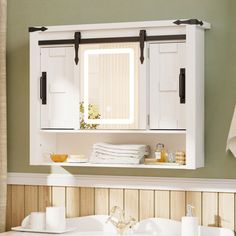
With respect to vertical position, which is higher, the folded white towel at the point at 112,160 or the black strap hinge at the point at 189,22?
the black strap hinge at the point at 189,22

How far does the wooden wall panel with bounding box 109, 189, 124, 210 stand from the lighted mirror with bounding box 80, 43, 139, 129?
1.43 feet

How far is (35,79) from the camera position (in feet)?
13.9

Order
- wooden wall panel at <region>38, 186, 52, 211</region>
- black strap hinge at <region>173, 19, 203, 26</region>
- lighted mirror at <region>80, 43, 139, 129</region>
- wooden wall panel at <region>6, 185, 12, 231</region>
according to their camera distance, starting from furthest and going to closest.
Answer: wooden wall panel at <region>6, 185, 12, 231</region> < wooden wall panel at <region>38, 186, 52, 211</region> < lighted mirror at <region>80, 43, 139, 129</region> < black strap hinge at <region>173, 19, 203, 26</region>

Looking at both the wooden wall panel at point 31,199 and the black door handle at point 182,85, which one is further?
the wooden wall panel at point 31,199

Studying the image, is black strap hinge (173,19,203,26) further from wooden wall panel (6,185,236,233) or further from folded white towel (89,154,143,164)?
wooden wall panel (6,185,236,233)

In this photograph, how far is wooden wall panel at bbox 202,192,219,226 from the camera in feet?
13.4

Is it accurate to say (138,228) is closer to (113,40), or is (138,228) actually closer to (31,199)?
(31,199)

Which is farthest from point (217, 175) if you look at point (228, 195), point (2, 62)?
point (2, 62)

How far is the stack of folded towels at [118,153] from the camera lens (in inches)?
161

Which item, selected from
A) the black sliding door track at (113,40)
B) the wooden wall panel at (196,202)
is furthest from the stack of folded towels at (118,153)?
the black sliding door track at (113,40)

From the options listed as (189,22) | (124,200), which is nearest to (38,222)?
(124,200)

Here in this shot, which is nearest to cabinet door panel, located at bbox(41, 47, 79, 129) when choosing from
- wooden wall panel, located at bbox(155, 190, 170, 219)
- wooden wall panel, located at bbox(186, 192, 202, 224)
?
wooden wall panel, located at bbox(155, 190, 170, 219)

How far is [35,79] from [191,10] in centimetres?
95

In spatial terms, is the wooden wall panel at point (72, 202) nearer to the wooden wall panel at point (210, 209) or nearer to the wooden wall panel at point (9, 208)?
the wooden wall panel at point (9, 208)
